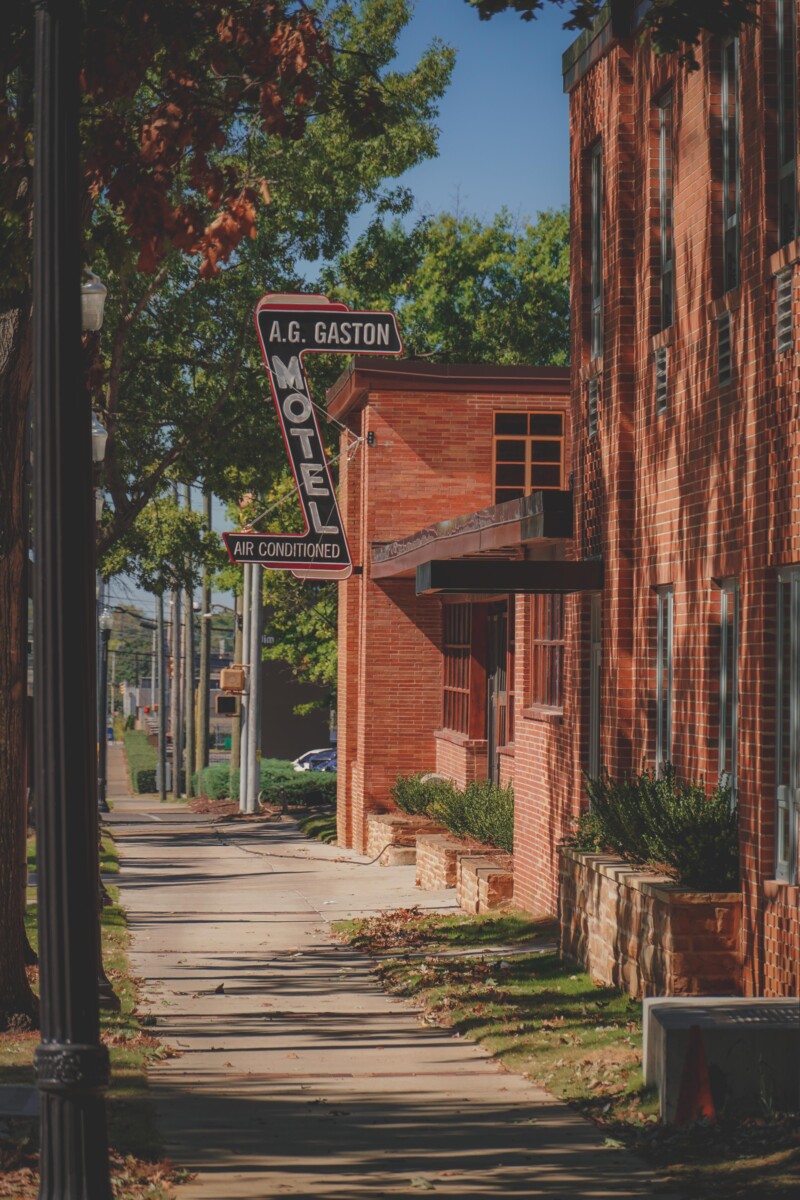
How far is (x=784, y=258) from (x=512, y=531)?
6169 millimetres

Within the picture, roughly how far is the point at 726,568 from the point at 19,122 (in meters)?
5.84

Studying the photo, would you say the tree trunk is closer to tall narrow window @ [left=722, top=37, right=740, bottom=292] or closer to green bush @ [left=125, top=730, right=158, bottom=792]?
tall narrow window @ [left=722, top=37, right=740, bottom=292]

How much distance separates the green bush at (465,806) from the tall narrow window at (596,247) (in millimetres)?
7668

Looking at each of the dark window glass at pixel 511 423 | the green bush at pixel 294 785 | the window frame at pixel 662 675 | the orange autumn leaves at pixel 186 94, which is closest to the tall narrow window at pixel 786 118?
the orange autumn leaves at pixel 186 94

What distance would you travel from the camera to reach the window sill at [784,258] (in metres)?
11.1

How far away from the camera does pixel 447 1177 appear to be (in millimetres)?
8195

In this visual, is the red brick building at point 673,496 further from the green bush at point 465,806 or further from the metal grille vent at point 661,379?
the green bush at point 465,806

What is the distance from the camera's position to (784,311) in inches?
448

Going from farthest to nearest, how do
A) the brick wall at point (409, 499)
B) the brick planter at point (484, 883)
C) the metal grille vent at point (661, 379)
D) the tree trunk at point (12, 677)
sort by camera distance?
the brick wall at point (409, 499) < the brick planter at point (484, 883) < the metal grille vent at point (661, 379) < the tree trunk at point (12, 677)

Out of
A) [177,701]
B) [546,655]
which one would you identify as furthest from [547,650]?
[177,701]

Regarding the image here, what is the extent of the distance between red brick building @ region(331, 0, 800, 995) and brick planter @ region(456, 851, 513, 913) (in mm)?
305

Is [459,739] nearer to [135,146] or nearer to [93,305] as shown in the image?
[93,305]

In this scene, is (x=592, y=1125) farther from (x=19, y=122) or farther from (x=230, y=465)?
(x=230, y=465)

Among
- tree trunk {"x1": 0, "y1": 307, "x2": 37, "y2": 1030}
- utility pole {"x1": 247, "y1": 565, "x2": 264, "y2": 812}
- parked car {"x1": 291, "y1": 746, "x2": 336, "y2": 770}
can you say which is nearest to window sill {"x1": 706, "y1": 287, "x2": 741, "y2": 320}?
tree trunk {"x1": 0, "y1": 307, "x2": 37, "y2": 1030}
